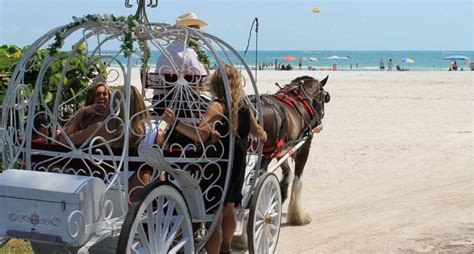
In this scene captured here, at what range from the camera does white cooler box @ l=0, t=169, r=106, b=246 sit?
391 centimetres

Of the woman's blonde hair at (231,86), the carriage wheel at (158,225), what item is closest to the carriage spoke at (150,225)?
the carriage wheel at (158,225)

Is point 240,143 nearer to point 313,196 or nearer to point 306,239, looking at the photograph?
point 306,239

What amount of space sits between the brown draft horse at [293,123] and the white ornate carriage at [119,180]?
1.06 meters

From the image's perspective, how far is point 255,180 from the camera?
571 cm

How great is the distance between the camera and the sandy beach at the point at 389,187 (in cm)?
714

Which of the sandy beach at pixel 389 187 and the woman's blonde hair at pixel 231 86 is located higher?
the woman's blonde hair at pixel 231 86

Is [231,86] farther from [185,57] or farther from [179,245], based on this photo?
[179,245]

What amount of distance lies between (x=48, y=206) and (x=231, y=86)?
176cm

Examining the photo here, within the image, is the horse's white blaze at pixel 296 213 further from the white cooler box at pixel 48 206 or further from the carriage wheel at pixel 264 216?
the white cooler box at pixel 48 206

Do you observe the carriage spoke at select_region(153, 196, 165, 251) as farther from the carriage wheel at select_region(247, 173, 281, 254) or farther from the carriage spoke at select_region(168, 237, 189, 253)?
the carriage wheel at select_region(247, 173, 281, 254)

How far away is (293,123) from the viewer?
7738 millimetres

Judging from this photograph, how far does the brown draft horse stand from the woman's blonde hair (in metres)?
1.76

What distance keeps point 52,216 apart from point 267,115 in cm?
358

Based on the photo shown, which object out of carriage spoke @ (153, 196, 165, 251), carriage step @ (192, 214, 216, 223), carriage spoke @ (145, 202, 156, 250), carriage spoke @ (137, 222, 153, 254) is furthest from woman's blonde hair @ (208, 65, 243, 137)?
carriage spoke @ (137, 222, 153, 254)
